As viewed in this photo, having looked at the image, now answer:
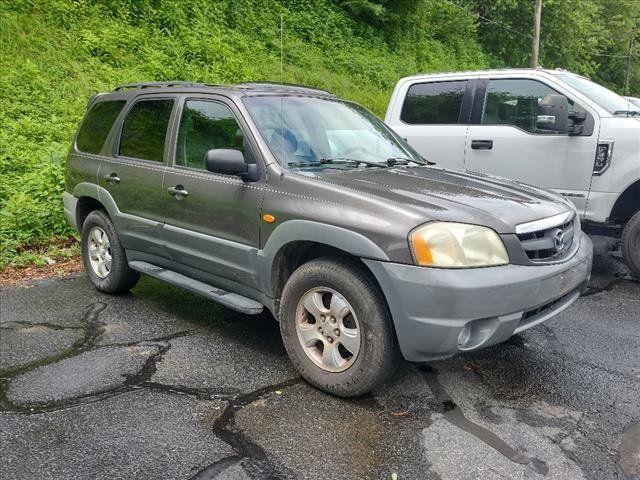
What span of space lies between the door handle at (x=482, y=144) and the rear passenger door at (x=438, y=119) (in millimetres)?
133

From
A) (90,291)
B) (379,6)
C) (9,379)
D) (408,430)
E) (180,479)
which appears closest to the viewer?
(180,479)

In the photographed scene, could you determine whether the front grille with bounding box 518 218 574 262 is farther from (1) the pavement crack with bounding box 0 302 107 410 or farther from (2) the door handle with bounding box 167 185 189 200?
(1) the pavement crack with bounding box 0 302 107 410

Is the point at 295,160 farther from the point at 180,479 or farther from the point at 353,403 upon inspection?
the point at 180,479

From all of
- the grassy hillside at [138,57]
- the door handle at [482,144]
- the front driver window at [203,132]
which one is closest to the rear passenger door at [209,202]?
the front driver window at [203,132]

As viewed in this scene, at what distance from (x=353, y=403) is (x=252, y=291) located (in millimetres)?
1022

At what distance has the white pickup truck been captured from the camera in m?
5.59

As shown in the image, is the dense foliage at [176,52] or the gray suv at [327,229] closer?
the gray suv at [327,229]

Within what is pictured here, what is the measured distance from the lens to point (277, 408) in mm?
3309

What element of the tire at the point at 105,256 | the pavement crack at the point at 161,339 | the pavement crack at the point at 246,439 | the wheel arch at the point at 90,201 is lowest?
the pavement crack at the point at 161,339

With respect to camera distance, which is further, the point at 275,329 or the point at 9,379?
the point at 275,329

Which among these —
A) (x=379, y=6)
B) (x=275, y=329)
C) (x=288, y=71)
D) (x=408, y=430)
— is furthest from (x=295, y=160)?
(x=379, y=6)

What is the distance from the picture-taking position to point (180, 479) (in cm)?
267

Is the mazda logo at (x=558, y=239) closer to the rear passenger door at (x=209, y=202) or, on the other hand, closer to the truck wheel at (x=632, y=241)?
the rear passenger door at (x=209, y=202)

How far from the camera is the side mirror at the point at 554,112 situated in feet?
18.3
